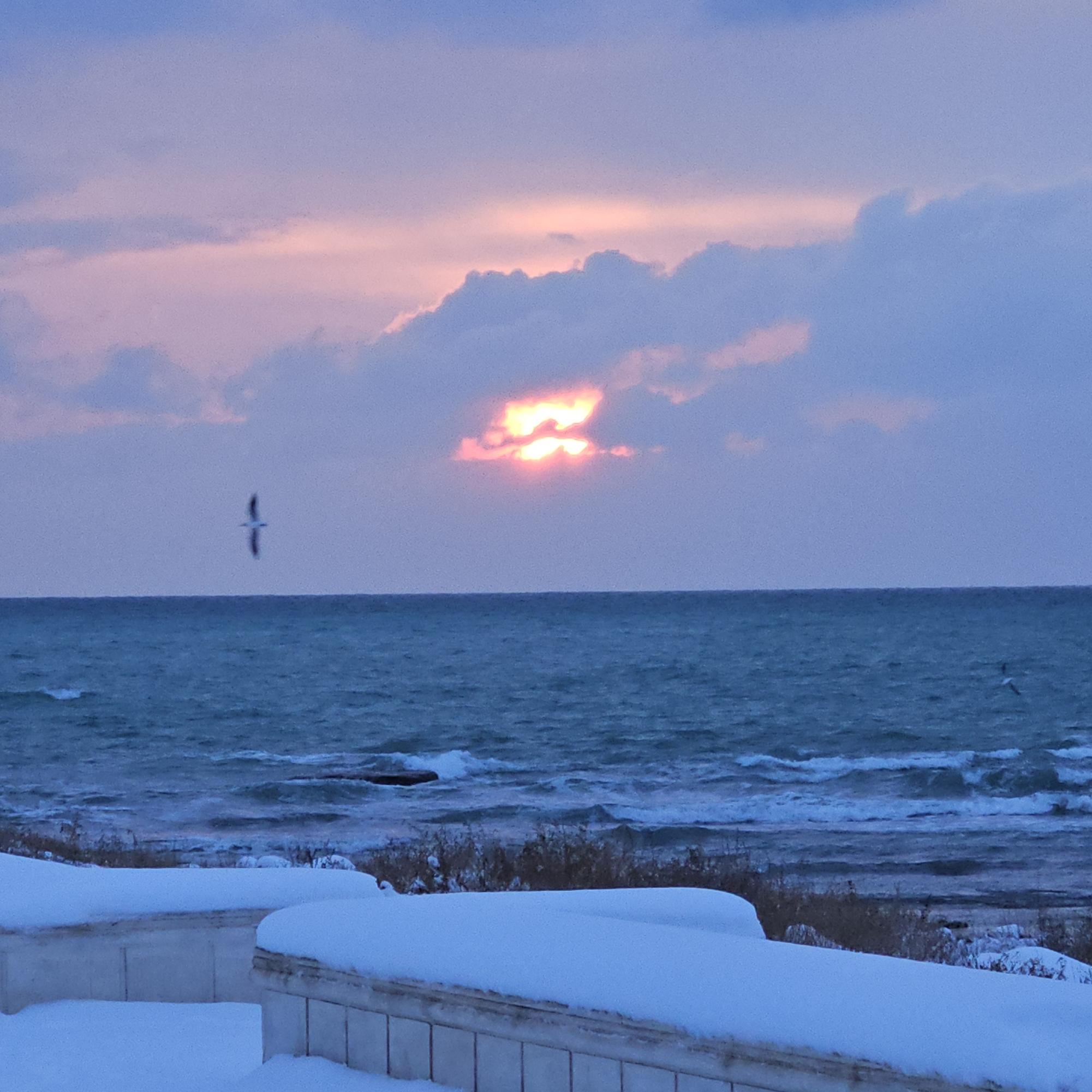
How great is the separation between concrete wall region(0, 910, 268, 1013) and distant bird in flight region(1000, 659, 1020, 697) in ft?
174

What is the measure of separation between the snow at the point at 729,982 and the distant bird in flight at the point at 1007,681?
5430cm

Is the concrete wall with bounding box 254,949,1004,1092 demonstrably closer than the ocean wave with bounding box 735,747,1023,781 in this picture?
Yes

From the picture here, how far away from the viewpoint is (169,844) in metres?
23.7

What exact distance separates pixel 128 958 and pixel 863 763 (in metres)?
32.0

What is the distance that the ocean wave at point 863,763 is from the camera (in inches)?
1383

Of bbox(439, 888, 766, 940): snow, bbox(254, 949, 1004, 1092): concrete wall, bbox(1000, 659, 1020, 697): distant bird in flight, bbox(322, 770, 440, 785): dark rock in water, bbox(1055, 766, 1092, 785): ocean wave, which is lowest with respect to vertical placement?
bbox(1055, 766, 1092, 785): ocean wave

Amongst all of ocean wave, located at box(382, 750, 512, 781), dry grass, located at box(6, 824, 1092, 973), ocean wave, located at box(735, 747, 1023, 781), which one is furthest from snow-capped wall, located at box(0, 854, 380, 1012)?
ocean wave, located at box(735, 747, 1023, 781)

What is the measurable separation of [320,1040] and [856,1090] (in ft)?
6.66

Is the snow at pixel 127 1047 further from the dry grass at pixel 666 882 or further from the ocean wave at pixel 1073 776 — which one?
the ocean wave at pixel 1073 776

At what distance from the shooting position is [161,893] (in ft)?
22.0

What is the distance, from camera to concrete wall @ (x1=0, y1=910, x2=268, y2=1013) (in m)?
6.67

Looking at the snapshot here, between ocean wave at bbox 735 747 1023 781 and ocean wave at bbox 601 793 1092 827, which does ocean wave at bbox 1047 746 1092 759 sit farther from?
ocean wave at bbox 601 793 1092 827

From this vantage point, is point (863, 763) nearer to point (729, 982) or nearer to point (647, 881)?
point (647, 881)

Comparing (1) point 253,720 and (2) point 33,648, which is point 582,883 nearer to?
(1) point 253,720
